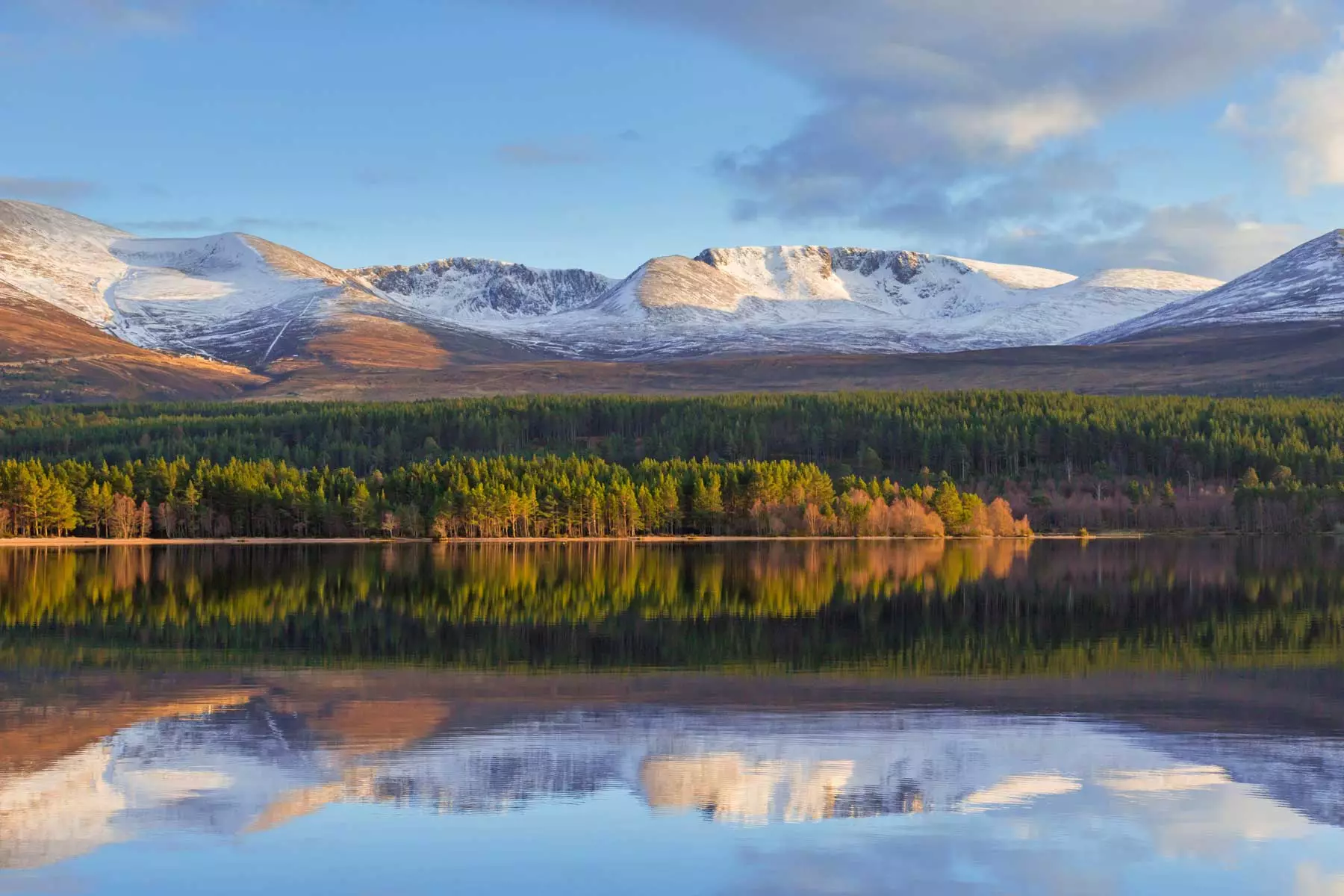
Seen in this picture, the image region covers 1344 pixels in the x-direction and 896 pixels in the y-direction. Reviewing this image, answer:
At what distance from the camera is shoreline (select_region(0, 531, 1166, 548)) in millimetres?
139000

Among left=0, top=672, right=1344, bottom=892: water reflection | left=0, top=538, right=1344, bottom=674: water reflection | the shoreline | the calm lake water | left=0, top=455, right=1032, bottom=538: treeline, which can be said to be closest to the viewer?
the calm lake water

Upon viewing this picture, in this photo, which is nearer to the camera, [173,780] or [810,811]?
[810,811]

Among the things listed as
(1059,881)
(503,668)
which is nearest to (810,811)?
(1059,881)

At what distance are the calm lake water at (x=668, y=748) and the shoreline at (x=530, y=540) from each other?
80561 mm

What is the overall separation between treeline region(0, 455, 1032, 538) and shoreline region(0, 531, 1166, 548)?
140 centimetres

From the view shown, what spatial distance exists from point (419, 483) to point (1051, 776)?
135177 mm

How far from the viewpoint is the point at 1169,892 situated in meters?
20.6

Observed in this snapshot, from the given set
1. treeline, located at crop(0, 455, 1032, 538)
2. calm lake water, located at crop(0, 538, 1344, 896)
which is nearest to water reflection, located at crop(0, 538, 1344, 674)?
calm lake water, located at crop(0, 538, 1344, 896)

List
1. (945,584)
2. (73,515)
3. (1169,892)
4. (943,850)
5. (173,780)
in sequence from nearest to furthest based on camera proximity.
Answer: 1. (1169,892)
2. (943,850)
3. (173,780)
4. (945,584)
5. (73,515)

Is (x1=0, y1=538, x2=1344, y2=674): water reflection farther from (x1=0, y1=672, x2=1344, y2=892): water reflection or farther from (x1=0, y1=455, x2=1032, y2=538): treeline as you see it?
(x1=0, y1=455, x2=1032, y2=538): treeline

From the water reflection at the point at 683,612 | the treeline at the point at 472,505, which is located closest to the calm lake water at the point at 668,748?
the water reflection at the point at 683,612

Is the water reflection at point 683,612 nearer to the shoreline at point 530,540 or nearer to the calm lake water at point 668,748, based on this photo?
the calm lake water at point 668,748

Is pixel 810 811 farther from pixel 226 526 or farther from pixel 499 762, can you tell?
pixel 226 526

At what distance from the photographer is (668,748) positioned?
1171 inches
